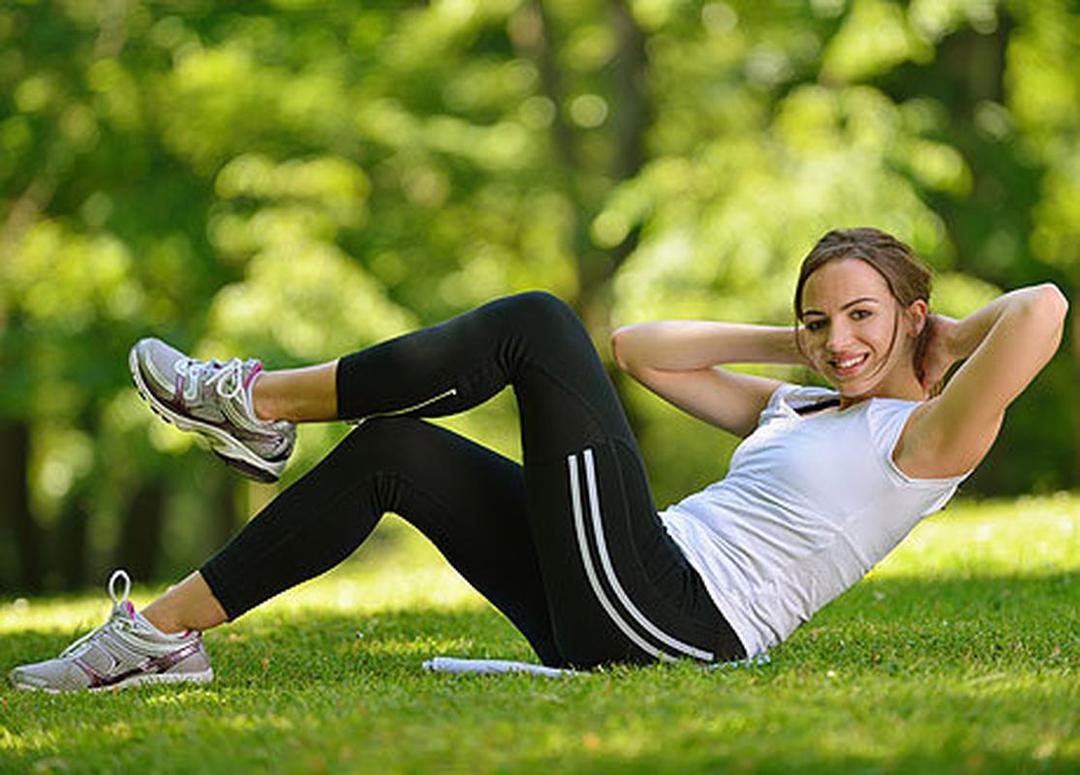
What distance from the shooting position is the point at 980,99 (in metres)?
15.6

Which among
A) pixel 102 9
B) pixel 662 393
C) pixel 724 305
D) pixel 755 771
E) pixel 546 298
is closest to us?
pixel 755 771

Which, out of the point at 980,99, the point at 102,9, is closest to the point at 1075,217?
the point at 980,99

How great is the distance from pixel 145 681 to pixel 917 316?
2.27 metres

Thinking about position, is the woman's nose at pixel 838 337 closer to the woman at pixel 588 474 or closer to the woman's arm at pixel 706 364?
the woman at pixel 588 474

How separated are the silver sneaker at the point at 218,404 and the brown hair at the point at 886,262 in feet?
4.78

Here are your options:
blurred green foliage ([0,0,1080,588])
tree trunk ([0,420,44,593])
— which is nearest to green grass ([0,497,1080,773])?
blurred green foliage ([0,0,1080,588])

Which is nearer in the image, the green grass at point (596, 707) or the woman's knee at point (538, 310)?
the green grass at point (596, 707)

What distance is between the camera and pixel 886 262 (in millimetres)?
4434

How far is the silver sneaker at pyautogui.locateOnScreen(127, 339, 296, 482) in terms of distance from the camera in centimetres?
446

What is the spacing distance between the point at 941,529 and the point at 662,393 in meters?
4.57

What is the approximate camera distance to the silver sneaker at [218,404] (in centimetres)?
446

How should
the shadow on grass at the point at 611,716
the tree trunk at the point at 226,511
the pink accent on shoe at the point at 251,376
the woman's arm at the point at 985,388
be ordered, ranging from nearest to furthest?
1. the shadow on grass at the point at 611,716
2. the woman's arm at the point at 985,388
3. the pink accent on shoe at the point at 251,376
4. the tree trunk at the point at 226,511

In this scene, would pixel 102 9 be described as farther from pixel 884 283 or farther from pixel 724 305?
pixel 884 283

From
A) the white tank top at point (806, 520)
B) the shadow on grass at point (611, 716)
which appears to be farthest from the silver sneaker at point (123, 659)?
the white tank top at point (806, 520)
